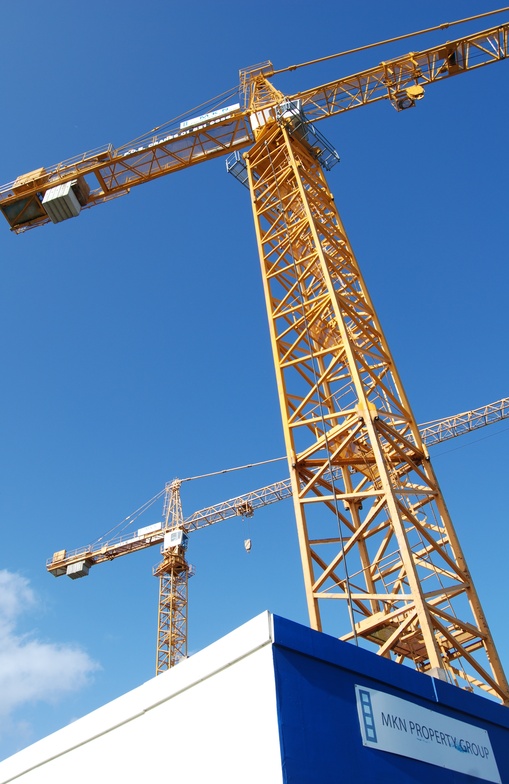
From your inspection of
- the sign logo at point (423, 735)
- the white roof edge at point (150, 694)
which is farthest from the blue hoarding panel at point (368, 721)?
the white roof edge at point (150, 694)

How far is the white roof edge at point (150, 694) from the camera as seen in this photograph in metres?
6.98

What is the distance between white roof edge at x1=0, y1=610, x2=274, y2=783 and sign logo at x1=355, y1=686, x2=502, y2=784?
4.82 ft

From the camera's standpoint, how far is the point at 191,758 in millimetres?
6953

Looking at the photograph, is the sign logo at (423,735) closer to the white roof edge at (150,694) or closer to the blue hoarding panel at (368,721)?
the blue hoarding panel at (368,721)

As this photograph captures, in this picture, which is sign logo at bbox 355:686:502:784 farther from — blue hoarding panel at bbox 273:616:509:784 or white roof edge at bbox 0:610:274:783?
white roof edge at bbox 0:610:274:783

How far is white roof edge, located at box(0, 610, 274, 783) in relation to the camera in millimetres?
6977

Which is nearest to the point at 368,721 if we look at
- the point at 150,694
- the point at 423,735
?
the point at 423,735

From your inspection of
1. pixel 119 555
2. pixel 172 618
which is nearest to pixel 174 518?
pixel 119 555

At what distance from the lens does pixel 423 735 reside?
25.5ft

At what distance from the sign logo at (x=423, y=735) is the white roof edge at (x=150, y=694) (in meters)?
1.47

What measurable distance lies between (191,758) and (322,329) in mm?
12425

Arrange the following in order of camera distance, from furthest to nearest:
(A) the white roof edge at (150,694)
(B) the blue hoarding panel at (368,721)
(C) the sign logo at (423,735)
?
(C) the sign logo at (423,735), (A) the white roof edge at (150,694), (B) the blue hoarding panel at (368,721)

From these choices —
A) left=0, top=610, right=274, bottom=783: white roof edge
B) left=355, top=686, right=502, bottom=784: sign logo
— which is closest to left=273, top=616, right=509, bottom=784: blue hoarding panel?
left=355, top=686, right=502, bottom=784: sign logo

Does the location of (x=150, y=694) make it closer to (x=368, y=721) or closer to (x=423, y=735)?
(x=368, y=721)
